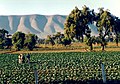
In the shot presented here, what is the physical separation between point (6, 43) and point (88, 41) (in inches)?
3157

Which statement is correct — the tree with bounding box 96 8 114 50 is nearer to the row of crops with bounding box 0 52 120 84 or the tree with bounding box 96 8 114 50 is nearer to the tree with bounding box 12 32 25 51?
the tree with bounding box 12 32 25 51

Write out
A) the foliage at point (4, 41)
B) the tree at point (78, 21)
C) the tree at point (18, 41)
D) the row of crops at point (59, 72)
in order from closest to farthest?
the row of crops at point (59, 72), the tree at point (78, 21), the tree at point (18, 41), the foliage at point (4, 41)

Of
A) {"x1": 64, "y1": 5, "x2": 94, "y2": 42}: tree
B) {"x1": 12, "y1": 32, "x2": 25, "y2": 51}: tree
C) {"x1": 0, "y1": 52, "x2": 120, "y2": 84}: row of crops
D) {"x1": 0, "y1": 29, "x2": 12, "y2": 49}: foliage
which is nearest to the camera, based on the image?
{"x1": 0, "y1": 52, "x2": 120, "y2": 84}: row of crops

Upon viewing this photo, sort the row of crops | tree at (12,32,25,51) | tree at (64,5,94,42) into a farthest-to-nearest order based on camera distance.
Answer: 1. tree at (12,32,25,51)
2. tree at (64,5,94,42)
3. the row of crops

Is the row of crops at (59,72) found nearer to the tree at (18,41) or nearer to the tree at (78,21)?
the tree at (78,21)

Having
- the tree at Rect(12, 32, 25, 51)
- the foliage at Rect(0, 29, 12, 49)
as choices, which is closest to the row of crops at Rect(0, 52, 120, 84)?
the tree at Rect(12, 32, 25, 51)

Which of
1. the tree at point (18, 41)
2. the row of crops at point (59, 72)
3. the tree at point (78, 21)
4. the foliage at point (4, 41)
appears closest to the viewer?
the row of crops at point (59, 72)

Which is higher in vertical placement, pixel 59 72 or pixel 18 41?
pixel 18 41

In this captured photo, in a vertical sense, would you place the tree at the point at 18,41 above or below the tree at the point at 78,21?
below

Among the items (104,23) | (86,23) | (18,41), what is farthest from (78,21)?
(18,41)

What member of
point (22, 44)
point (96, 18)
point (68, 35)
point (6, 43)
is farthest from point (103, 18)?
point (6, 43)

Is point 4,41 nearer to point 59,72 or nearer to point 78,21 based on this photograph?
point 78,21

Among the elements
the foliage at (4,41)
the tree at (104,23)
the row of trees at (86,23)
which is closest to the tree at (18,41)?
the foliage at (4,41)

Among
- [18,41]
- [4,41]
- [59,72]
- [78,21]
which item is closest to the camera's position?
[59,72]
